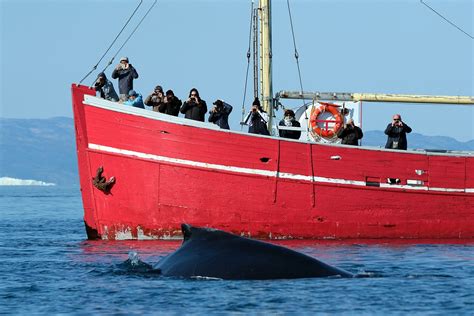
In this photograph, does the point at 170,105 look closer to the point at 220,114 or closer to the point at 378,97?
the point at 220,114

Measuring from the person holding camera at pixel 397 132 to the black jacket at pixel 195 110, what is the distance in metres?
4.17

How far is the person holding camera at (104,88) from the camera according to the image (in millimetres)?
29250

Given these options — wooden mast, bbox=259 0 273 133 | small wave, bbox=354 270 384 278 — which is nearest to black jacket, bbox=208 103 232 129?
wooden mast, bbox=259 0 273 133

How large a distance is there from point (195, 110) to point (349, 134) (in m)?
3.51

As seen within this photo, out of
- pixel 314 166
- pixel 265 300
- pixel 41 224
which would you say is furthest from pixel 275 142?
pixel 41 224

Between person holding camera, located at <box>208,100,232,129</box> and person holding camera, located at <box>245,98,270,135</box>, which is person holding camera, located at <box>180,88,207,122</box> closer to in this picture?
person holding camera, located at <box>208,100,232,129</box>

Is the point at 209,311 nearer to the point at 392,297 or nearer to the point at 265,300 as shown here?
the point at 265,300

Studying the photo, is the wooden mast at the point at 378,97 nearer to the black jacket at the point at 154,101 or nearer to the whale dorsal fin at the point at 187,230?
the black jacket at the point at 154,101

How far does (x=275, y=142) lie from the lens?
27688mm

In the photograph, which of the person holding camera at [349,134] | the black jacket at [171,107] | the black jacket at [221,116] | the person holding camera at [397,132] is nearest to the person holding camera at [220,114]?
the black jacket at [221,116]

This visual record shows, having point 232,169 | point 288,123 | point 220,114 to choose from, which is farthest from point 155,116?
point 288,123

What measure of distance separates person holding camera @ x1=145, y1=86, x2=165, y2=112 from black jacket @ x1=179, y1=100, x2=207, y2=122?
727 millimetres

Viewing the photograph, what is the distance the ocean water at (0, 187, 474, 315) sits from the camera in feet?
55.8

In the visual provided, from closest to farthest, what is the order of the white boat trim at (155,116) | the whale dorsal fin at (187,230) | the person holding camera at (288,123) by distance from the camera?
the whale dorsal fin at (187,230), the white boat trim at (155,116), the person holding camera at (288,123)
